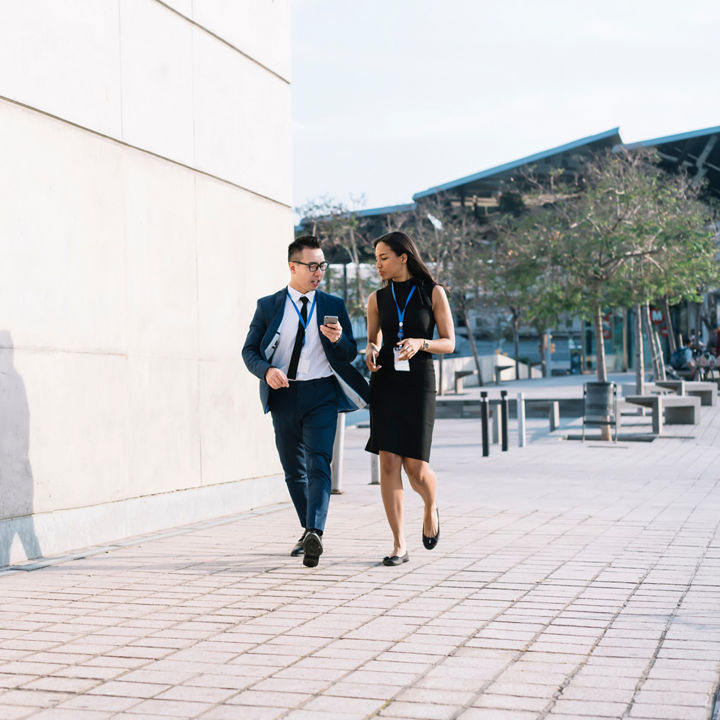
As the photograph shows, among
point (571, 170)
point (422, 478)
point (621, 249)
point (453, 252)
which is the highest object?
point (571, 170)

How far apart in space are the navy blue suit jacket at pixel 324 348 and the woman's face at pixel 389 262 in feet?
1.14

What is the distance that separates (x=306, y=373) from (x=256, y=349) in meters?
0.34

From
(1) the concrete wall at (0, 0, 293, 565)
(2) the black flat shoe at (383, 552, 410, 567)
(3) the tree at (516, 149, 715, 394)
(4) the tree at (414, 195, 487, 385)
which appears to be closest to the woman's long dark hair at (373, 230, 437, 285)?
(2) the black flat shoe at (383, 552, 410, 567)

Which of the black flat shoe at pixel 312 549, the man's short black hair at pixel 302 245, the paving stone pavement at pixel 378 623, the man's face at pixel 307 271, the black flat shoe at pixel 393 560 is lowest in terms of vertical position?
the paving stone pavement at pixel 378 623

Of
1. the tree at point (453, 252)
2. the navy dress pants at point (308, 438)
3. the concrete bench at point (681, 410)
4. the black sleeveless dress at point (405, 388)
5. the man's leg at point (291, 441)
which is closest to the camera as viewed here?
the black sleeveless dress at point (405, 388)

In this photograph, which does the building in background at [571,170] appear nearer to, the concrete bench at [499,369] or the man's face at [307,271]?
the concrete bench at [499,369]

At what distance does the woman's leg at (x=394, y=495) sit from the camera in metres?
6.29

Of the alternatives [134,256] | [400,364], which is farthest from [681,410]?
[400,364]

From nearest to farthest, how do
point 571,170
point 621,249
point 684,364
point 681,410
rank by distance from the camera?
point 681,410
point 621,249
point 684,364
point 571,170

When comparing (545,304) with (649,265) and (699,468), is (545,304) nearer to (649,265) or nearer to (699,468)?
(649,265)

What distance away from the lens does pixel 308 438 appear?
6.37 metres

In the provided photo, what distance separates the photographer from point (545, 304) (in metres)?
24.2

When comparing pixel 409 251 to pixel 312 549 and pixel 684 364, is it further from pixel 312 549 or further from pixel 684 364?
pixel 684 364

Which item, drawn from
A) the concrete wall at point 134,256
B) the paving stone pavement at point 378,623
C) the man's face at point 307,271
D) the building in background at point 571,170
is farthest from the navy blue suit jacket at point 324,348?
the building in background at point 571,170
